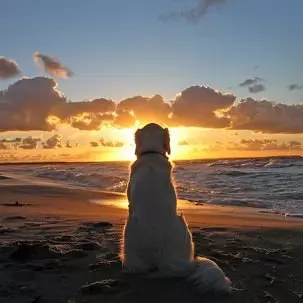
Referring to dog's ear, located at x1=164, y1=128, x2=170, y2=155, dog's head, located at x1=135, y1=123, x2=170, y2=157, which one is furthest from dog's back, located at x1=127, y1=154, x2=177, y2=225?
dog's ear, located at x1=164, y1=128, x2=170, y2=155

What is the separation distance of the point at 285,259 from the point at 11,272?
3.41 metres

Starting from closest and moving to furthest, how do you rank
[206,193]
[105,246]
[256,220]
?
1. [105,246]
2. [256,220]
3. [206,193]

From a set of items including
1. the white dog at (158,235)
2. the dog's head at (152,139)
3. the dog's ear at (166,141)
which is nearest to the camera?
the white dog at (158,235)

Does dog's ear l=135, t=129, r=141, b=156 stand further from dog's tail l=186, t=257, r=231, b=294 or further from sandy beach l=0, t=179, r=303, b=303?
dog's tail l=186, t=257, r=231, b=294

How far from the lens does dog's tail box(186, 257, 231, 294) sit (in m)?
4.65

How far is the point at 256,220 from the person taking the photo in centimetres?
1113

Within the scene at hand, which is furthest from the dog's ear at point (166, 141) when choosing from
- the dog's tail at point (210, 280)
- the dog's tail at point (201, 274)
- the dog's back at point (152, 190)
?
the dog's tail at point (210, 280)

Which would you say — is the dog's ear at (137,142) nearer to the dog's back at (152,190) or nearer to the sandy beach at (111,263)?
the dog's back at (152,190)

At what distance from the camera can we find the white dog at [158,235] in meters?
4.91

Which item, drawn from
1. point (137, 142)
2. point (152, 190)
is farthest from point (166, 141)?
point (152, 190)

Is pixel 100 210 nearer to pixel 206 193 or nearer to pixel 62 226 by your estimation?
pixel 62 226

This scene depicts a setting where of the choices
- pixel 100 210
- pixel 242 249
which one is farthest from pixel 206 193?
pixel 242 249

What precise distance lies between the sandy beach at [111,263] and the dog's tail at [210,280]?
90mm

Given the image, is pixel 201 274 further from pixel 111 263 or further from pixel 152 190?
pixel 111 263
